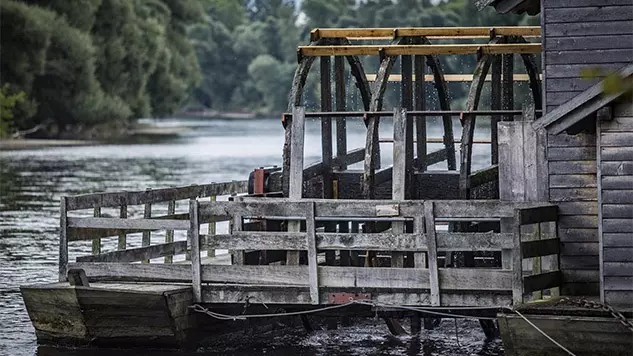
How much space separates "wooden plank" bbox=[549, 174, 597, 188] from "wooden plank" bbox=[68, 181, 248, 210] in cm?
→ 555

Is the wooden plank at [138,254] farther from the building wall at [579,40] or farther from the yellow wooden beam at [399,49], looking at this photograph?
the building wall at [579,40]

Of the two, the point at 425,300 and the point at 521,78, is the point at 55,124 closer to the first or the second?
the point at 521,78

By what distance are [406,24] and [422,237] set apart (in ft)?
415

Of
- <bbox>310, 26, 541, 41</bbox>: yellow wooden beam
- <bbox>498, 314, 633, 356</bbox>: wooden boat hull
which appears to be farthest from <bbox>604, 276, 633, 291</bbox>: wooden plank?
<bbox>310, 26, 541, 41</bbox>: yellow wooden beam

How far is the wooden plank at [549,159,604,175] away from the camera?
51.3 ft

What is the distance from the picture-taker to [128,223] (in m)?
17.2

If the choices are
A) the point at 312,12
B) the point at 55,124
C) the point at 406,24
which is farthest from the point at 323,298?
the point at 312,12

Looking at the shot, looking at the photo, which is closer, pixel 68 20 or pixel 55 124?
pixel 68 20

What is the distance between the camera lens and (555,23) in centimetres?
1573

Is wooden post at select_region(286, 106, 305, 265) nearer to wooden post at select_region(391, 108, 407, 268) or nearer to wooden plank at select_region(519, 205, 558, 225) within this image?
wooden post at select_region(391, 108, 407, 268)

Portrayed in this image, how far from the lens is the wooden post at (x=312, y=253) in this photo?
1625 centimetres

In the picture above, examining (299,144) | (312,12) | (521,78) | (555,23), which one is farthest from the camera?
(312,12)

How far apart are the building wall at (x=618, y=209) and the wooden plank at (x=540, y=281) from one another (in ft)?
2.50

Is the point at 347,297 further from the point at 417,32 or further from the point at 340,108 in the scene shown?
the point at 417,32
